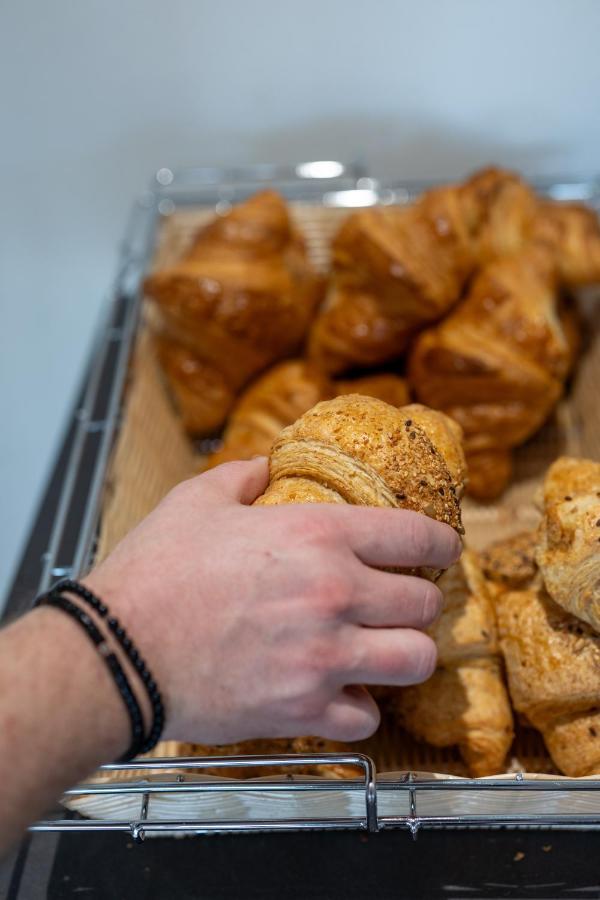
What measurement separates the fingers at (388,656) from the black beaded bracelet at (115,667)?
0.55ft

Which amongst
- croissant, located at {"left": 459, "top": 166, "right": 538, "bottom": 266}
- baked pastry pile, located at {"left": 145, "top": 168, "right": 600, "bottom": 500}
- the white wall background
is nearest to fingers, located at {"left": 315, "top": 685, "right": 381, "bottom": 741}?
baked pastry pile, located at {"left": 145, "top": 168, "right": 600, "bottom": 500}

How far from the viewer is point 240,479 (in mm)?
756

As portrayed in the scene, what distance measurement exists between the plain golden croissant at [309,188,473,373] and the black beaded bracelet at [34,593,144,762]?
34.4 inches

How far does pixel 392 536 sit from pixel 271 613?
0.12 m

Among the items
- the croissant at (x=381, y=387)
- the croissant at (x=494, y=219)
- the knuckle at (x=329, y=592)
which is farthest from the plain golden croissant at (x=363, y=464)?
the croissant at (x=494, y=219)

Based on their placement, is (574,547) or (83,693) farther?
(574,547)

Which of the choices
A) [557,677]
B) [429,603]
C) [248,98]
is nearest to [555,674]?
[557,677]

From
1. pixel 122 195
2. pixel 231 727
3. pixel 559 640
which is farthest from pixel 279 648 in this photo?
pixel 122 195

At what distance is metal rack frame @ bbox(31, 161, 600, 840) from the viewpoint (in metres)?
0.75

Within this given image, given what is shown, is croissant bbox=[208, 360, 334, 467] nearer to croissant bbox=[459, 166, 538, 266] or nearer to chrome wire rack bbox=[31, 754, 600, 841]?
croissant bbox=[459, 166, 538, 266]

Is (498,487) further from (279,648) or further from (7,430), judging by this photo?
(7,430)

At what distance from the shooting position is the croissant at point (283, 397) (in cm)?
131

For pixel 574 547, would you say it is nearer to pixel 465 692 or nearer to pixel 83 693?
pixel 465 692

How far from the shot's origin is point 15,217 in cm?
200
